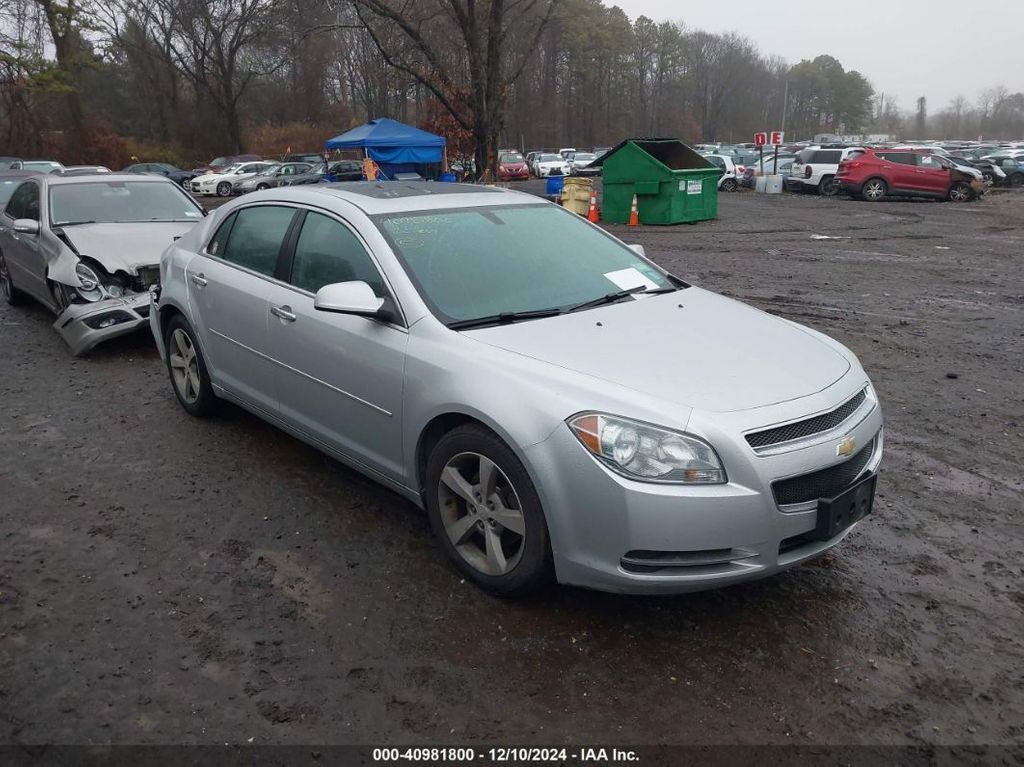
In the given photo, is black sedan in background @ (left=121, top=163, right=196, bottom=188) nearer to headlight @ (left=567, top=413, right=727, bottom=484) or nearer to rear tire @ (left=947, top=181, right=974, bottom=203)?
rear tire @ (left=947, top=181, right=974, bottom=203)

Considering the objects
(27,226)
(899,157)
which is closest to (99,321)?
(27,226)

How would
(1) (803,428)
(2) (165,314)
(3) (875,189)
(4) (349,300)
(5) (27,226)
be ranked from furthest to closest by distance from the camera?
(3) (875,189), (5) (27,226), (2) (165,314), (4) (349,300), (1) (803,428)

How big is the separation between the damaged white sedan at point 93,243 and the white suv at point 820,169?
25087 millimetres

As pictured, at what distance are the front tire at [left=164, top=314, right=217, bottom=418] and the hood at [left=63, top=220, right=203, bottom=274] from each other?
7.69ft

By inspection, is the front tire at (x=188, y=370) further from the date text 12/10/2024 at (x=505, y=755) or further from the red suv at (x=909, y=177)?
the red suv at (x=909, y=177)

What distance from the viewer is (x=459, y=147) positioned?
39.2 meters

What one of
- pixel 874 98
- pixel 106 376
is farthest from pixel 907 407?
pixel 874 98

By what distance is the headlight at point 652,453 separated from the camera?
2.86 meters

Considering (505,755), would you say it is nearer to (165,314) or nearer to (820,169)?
(165,314)

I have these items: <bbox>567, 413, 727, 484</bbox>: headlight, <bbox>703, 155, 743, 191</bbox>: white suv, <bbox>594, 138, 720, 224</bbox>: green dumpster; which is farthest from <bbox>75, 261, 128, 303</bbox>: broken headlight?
<bbox>703, 155, 743, 191</bbox>: white suv

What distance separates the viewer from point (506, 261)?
13.2 ft

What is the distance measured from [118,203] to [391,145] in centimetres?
2064

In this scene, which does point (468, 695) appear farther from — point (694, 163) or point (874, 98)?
point (874, 98)

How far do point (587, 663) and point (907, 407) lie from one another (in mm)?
3736
